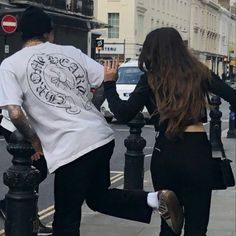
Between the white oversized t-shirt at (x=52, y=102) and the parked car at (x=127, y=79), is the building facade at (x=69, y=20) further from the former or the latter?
the white oversized t-shirt at (x=52, y=102)

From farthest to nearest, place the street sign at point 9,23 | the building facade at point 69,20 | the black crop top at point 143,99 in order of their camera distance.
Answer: the building facade at point 69,20 → the street sign at point 9,23 → the black crop top at point 143,99

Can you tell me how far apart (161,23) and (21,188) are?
6052 centimetres

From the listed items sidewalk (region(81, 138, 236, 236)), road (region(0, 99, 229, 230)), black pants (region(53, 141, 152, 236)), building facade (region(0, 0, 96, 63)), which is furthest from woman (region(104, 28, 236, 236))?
building facade (region(0, 0, 96, 63))

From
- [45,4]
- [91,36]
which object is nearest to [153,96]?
[45,4]

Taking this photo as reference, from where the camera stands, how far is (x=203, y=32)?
83750 millimetres

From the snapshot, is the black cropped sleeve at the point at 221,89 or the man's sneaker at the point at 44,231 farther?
the man's sneaker at the point at 44,231

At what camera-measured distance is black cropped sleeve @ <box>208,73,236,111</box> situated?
13.5 ft

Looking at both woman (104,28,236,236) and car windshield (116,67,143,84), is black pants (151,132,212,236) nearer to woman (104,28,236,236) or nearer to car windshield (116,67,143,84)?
woman (104,28,236,236)

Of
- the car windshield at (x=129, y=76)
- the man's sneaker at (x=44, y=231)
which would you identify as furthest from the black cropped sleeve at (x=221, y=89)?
the car windshield at (x=129, y=76)

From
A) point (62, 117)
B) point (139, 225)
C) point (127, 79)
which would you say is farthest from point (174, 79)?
point (127, 79)

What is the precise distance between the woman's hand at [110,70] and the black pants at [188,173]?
21.0 inches

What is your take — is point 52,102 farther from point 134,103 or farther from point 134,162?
point 134,162

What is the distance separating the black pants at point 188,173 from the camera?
157 inches

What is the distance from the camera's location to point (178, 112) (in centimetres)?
395
